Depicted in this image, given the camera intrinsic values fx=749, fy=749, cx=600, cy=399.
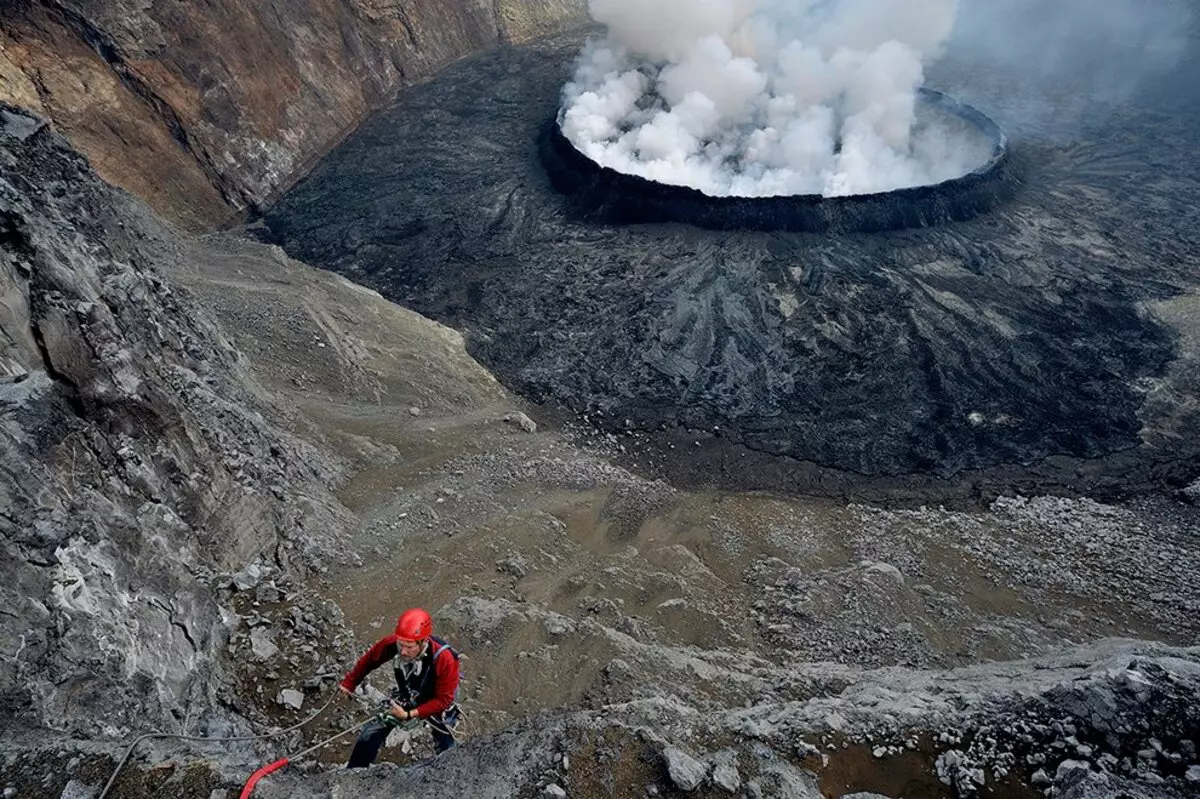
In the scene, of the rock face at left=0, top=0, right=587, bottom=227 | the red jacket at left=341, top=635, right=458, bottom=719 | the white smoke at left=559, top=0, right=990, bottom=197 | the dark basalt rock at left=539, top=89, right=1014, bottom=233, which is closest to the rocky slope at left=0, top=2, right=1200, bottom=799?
the red jacket at left=341, top=635, right=458, bottom=719

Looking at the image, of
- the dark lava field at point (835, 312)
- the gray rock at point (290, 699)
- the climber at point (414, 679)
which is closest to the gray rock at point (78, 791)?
the climber at point (414, 679)

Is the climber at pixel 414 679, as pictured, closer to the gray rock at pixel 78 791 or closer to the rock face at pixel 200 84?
the gray rock at pixel 78 791

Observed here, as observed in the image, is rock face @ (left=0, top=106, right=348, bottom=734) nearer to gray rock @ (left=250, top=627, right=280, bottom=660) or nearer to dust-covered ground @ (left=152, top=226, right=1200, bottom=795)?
gray rock @ (left=250, top=627, right=280, bottom=660)

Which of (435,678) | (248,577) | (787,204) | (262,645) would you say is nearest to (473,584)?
(248,577)

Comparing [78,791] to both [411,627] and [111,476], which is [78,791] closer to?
[411,627]

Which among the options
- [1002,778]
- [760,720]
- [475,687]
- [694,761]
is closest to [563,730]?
[694,761]

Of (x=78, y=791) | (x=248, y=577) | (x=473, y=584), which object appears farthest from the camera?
(x=473, y=584)

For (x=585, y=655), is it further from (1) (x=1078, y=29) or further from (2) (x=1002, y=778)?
(1) (x=1078, y=29)
